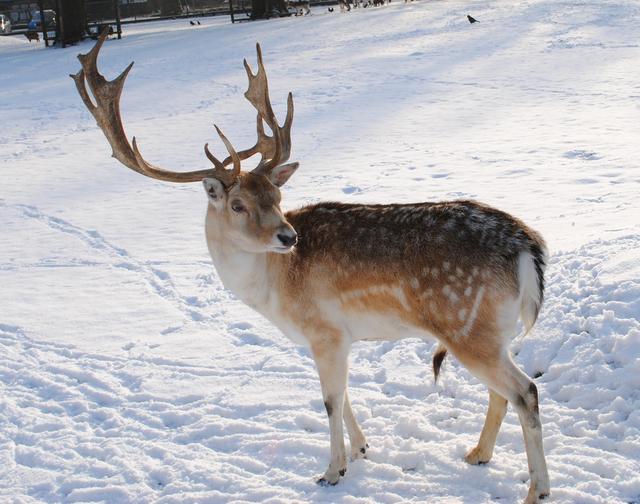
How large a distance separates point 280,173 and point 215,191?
17.7 inches

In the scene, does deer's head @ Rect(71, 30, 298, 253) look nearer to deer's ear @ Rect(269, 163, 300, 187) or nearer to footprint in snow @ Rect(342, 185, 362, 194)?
deer's ear @ Rect(269, 163, 300, 187)

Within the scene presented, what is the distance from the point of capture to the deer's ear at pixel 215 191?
5.16 m

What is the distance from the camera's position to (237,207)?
5090mm

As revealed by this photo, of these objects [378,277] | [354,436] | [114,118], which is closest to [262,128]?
[114,118]

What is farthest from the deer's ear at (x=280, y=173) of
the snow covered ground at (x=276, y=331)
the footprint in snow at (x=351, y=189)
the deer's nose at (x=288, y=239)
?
the footprint in snow at (x=351, y=189)

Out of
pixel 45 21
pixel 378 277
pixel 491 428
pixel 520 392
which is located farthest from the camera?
pixel 45 21

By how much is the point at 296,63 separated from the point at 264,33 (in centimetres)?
595

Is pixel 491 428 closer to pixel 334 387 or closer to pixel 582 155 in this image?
pixel 334 387

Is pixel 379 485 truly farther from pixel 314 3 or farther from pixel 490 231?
pixel 314 3

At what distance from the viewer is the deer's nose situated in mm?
4750

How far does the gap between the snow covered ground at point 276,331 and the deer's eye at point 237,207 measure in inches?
57.4

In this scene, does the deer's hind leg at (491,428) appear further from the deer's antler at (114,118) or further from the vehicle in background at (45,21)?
the vehicle in background at (45,21)

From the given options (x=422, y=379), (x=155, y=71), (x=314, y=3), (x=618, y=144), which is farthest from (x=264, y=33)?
(x=422, y=379)

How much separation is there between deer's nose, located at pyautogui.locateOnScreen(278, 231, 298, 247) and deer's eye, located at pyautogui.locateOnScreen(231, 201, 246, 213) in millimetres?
398
